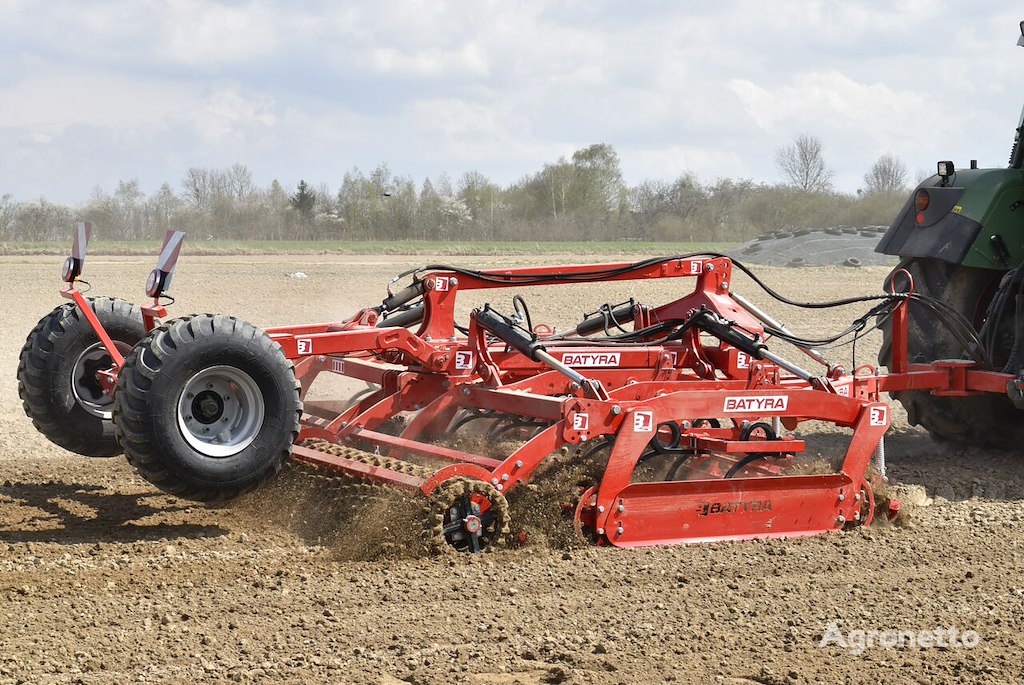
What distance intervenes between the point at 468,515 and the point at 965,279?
3722 millimetres

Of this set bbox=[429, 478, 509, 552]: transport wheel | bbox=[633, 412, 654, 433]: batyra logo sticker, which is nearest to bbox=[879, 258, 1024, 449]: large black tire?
bbox=[633, 412, 654, 433]: batyra logo sticker

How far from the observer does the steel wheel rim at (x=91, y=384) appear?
20.2ft

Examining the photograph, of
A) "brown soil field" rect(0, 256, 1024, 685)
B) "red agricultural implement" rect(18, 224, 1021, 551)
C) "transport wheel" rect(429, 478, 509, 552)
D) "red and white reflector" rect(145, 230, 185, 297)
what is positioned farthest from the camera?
"red and white reflector" rect(145, 230, 185, 297)

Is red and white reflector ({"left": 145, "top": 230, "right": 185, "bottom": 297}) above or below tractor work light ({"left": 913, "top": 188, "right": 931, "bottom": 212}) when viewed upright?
below

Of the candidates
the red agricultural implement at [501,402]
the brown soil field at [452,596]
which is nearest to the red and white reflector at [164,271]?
the red agricultural implement at [501,402]

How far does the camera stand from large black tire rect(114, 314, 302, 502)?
4.94 meters

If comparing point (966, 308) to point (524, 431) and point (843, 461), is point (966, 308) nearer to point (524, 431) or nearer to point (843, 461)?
point (843, 461)

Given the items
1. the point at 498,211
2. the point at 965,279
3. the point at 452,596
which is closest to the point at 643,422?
the point at 452,596

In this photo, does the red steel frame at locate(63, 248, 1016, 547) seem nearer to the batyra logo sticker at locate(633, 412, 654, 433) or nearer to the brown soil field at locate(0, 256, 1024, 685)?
the batyra logo sticker at locate(633, 412, 654, 433)

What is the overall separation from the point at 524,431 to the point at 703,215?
43232mm

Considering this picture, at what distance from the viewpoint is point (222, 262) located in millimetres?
26484

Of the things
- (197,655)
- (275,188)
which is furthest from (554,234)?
(197,655)

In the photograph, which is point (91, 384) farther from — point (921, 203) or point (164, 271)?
point (921, 203)

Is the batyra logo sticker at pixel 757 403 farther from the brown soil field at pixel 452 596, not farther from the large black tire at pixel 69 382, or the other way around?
the large black tire at pixel 69 382
